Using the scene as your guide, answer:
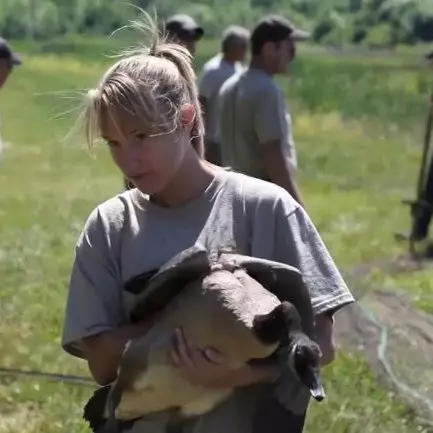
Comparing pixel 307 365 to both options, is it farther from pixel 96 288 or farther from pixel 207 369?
pixel 96 288

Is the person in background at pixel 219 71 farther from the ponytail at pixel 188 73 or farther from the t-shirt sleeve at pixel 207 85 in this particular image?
the ponytail at pixel 188 73

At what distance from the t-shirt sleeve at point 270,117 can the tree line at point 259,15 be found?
1691 centimetres

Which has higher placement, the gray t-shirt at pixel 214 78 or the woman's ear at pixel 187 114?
the woman's ear at pixel 187 114

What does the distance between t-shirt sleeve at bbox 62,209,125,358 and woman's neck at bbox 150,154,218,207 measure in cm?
14

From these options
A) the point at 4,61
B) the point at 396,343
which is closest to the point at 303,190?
the point at 396,343

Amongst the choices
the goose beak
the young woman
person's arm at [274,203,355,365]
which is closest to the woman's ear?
the young woman

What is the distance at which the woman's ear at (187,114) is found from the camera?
2.24 metres

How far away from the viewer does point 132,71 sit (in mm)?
2221

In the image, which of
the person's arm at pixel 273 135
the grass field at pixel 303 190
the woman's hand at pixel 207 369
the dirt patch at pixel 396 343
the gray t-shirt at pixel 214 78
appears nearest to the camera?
the woman's hand at pixel 207 369

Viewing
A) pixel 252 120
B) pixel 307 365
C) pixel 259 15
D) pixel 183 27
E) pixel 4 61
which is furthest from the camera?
pixel 259 15

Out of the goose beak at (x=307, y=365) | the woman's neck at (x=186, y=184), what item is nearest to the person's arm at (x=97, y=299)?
the woman's neck at (x=186, y=184)

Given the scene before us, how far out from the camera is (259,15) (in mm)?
25188

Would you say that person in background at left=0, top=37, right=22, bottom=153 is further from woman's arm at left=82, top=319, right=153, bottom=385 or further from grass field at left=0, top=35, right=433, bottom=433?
woman's arm at left=82, top=319, right=153, bottom=385

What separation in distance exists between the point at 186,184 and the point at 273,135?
11.2 ft
